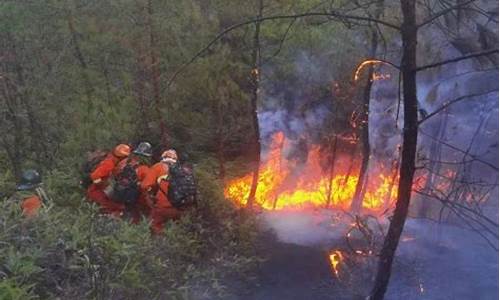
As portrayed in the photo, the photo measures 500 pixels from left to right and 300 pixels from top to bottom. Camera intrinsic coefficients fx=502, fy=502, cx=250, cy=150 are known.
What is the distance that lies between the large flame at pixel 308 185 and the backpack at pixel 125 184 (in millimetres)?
5168

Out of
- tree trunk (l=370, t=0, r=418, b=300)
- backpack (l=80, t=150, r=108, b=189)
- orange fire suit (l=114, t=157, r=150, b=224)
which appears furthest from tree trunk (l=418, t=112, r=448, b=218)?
tree trunk (l=370, t=0, r=418, b=300)

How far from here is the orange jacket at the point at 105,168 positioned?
8.88 meters

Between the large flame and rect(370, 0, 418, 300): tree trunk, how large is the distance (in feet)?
28.5

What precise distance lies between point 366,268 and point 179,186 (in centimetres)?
402

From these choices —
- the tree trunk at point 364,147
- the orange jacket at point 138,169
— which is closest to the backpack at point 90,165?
the orange jacket at point 138,169

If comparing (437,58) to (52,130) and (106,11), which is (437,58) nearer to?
(106,11)

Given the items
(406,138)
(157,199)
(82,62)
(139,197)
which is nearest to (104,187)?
(139,197)

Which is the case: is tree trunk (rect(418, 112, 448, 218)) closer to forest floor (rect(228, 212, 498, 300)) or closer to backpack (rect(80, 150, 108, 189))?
forest floor (rect(228, 212, 498, 300))

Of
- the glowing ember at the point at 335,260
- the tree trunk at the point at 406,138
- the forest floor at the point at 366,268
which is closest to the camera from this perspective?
the tree trunk at the point at 406,138

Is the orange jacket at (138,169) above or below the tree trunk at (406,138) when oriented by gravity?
below

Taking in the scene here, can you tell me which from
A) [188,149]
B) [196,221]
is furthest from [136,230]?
[188,149]

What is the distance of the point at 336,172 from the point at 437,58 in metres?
4.94

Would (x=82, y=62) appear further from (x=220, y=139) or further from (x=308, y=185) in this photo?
(x=308, y=185)

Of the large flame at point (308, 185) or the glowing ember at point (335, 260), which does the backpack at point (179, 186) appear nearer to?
the glowing ember at point (335, 260)
